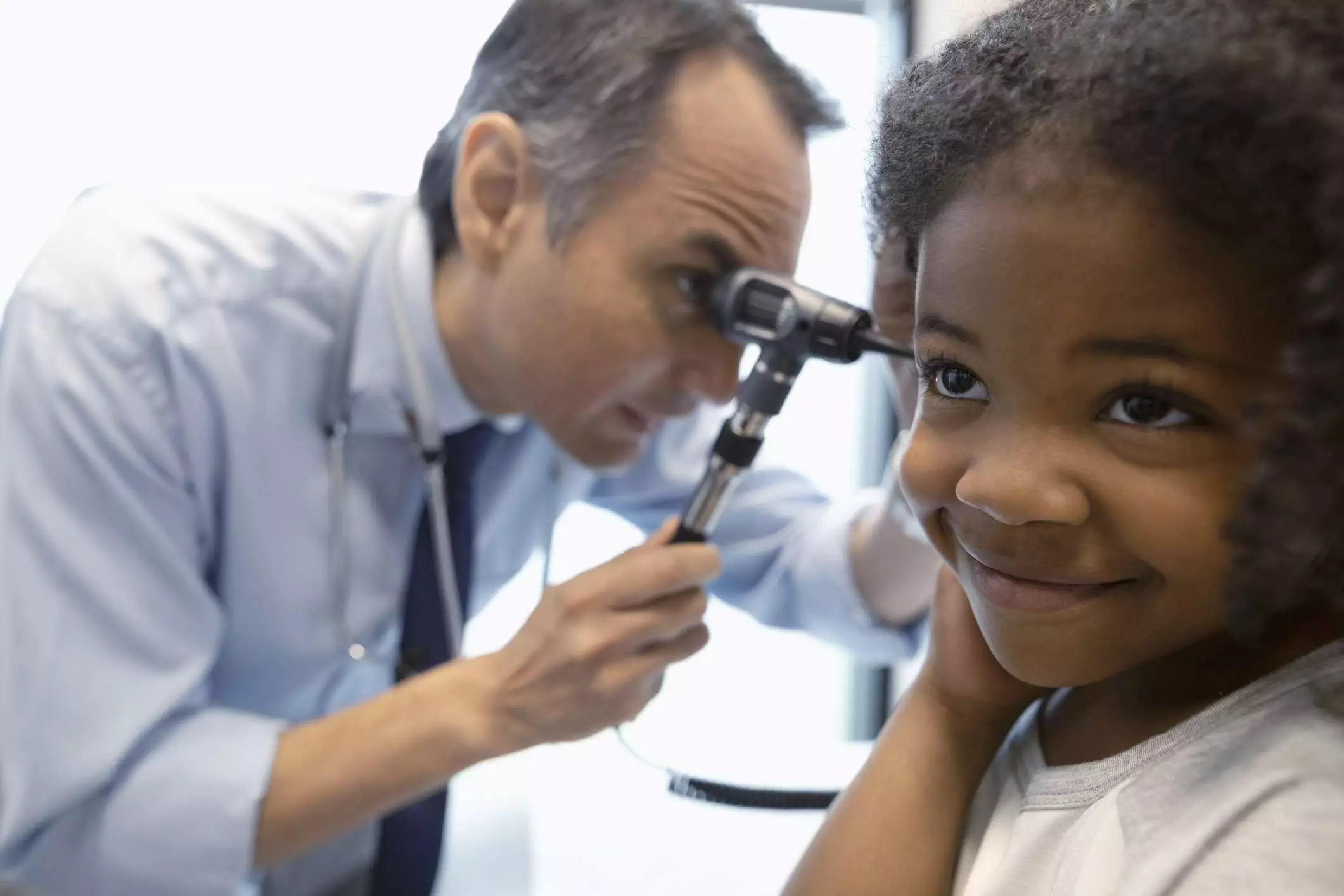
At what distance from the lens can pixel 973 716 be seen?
1.85ft

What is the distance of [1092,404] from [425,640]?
0.70m

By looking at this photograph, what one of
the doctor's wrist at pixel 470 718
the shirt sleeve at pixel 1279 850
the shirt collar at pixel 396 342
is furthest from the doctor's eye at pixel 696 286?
the shirt sleeve at pixel 1279 850

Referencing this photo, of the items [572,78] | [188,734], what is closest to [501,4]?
[572,78]

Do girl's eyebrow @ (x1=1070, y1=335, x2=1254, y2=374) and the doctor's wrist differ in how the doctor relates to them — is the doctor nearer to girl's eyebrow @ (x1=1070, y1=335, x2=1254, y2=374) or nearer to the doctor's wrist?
the doctor's wrist

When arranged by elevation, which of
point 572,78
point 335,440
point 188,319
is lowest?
point 335,440

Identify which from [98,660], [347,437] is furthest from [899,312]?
[98,660]

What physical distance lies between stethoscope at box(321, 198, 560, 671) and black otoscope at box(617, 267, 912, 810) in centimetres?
25

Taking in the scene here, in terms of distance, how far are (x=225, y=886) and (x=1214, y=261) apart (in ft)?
2.60

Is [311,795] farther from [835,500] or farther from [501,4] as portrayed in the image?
[501,4]

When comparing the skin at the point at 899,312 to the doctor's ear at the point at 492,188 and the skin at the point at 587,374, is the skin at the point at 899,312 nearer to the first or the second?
the skin at the point at 587,374

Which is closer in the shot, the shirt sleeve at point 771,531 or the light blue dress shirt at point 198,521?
the light blue dress shirt at point 198,521

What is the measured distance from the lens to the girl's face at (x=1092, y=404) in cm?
36

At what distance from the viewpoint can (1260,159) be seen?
0.35 metres

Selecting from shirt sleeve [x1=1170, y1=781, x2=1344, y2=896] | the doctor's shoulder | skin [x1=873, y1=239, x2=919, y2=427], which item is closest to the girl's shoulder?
shirt sleeve [x1=1170, y1=781, x2=1344, y2=896]
